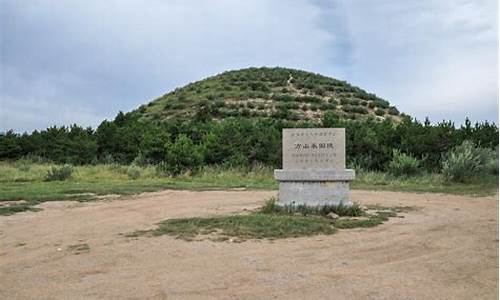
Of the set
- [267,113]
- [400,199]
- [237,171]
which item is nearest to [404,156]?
[237,171]

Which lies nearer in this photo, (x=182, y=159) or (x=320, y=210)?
(x=320, y=210)

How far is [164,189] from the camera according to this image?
16.4 meters

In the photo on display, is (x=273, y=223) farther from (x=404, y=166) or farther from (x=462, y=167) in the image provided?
(x=404, y=166)

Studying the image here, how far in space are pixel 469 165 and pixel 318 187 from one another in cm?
910

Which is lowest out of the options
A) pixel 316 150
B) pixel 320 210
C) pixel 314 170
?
pixel 320 210

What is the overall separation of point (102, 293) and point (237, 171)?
16796 mm

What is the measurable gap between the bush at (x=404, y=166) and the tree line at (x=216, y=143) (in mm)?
684

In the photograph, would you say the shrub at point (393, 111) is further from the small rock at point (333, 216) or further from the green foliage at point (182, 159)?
the small rock at point (333, 216)

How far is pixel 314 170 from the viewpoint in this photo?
1077 centimetres

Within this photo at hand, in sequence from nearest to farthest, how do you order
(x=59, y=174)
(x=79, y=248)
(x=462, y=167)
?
(x=79, y=248) < (x=462, y=167) < (x=59, y=174)

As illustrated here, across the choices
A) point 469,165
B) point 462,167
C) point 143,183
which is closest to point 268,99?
point 143,183

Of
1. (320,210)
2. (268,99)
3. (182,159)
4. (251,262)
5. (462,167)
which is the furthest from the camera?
(268,99)

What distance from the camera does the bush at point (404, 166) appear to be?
2045cm

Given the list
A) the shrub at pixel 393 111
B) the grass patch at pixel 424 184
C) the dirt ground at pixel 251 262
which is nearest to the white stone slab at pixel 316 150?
→ the dirt ground at pixel 251 262
